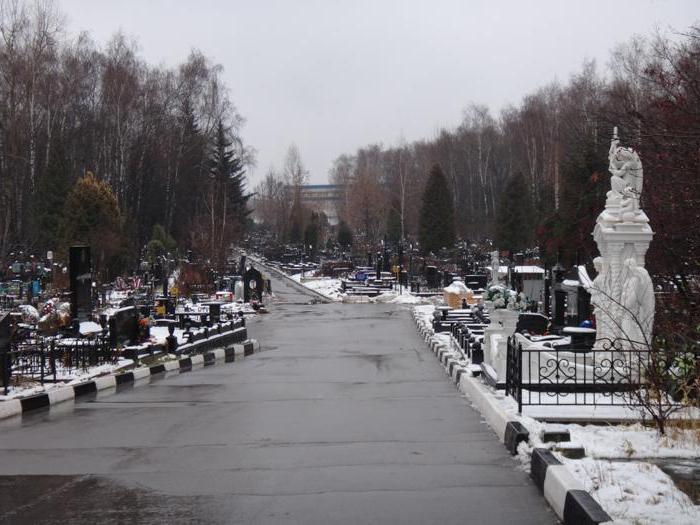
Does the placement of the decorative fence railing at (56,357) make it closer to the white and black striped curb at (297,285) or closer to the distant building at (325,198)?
the white and black striped curb at (297,285)

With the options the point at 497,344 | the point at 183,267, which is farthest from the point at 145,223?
the point at 497,344

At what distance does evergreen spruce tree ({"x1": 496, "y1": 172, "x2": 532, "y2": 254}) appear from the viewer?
54750 millimetres

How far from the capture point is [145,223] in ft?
196

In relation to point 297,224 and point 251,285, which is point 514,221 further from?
point 297,224

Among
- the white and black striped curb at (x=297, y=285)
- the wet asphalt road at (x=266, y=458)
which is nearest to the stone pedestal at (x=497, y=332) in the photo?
the wet asphalt road at (x=266, y=458)

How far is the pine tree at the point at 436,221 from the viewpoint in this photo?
6172cm

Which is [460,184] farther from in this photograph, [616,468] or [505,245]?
[616,468]

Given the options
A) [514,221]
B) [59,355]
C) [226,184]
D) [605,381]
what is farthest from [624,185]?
[226,184]

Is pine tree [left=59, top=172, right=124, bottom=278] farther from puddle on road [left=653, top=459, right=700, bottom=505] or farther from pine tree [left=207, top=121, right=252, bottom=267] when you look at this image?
puddle on road [left=653, top=459, right=700, bottom=505]

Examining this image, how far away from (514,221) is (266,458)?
49.3 metres

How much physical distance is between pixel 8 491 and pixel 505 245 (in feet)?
166

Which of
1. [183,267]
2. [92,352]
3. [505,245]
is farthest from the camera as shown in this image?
[505,245]

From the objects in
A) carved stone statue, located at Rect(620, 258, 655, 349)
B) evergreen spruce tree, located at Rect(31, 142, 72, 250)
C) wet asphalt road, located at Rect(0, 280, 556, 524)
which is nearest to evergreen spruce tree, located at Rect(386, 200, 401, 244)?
evergreen spruce tree, located at Rect(31, 142, 72, 250)

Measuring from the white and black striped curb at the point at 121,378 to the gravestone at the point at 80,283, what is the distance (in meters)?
3.22
